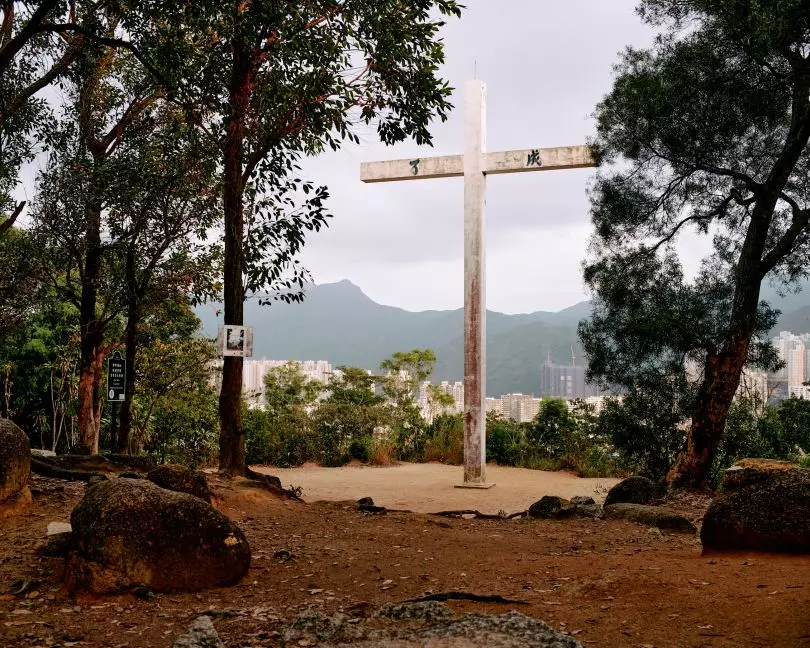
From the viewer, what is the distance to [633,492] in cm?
913

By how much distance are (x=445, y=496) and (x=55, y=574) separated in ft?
22.0

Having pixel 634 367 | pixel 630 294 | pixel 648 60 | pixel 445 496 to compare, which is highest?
pixel 648 60

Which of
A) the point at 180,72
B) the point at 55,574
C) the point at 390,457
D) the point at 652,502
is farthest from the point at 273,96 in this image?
the point at 390,457

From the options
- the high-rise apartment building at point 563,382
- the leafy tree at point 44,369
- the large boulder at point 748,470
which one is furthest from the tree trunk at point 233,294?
the high-rise apartment building at point 563,382

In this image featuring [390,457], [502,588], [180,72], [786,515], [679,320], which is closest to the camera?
[502,588]

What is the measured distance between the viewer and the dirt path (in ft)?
32.7

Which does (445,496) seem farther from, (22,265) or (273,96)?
(22,265)

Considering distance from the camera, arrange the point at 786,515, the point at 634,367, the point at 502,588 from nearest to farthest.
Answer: the point at 502,588 < the point at 786,515 < the point at 634,367

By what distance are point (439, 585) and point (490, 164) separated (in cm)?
849

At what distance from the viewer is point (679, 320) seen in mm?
10008

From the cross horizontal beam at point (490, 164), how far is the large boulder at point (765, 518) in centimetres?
698

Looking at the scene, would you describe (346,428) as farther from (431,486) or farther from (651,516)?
(651,516)

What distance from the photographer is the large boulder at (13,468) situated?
5.66 meters

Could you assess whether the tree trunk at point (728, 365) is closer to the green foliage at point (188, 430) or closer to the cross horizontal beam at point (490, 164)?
the cross horizontal beam at point (490, 164)
